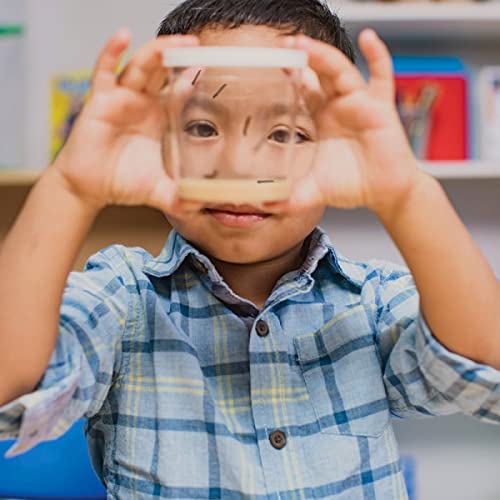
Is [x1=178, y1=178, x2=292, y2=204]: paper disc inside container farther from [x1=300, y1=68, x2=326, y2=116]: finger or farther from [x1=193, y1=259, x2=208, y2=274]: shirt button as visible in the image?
[x1=193, y1=259, x2=208, y2=274]: shirt button

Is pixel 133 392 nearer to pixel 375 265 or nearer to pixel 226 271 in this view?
pixel 226 271

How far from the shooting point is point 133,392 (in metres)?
0.79

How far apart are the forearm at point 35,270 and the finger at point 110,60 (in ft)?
0.25

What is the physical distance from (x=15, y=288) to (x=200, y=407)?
9.2 inches

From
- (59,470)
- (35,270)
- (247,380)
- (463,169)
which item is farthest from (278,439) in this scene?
(463,169)

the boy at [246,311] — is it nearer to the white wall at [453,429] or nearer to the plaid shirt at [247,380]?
the plaid shirt at [247,380]

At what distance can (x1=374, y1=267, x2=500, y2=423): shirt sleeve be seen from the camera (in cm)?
71

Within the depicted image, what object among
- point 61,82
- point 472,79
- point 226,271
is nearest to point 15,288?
point 226,271

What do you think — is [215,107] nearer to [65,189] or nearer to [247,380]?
[65,189]

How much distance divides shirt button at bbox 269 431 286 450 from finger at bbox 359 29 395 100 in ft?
1.08

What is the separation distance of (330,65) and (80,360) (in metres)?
0.31

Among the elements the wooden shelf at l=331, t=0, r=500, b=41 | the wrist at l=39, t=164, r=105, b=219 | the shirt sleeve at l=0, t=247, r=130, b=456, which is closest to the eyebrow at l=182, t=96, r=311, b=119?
the wrist at l=39, t=164, r=105, b=219

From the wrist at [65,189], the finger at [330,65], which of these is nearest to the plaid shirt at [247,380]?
the wrist at [65,189]

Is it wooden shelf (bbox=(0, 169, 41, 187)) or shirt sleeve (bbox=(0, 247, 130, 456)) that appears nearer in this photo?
shirt sleeve (bbox=(0, 247, 130, 456))
